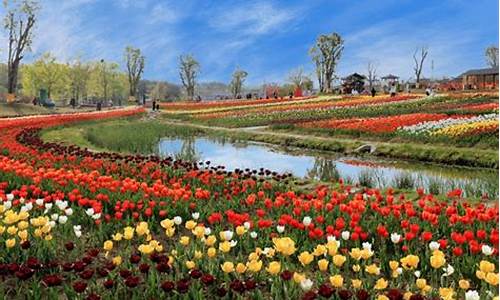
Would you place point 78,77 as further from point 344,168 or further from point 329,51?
point 344,168

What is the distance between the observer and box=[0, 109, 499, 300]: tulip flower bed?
370 cm

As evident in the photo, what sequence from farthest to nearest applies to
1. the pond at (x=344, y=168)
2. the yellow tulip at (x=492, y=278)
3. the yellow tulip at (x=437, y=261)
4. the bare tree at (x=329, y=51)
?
the bare tree at (x=329, y=51) → the pond at (x=344, y=168) → the yellow tulip at (x=437, y=261) → the yellow tulip at (x=492, y=278)

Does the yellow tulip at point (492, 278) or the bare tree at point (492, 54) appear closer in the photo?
the yellow tulip at point (492, 278)

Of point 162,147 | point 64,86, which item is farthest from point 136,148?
point 64,86

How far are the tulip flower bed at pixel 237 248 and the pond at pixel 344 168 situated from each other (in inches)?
82.3

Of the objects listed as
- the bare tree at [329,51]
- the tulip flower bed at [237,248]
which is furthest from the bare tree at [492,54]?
the tulip flower bed at [237,248]

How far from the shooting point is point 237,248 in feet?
16.7

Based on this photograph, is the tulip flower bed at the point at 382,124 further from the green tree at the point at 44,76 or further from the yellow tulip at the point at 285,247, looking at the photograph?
the green tree at the point at 44,76

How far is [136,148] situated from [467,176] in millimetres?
10604

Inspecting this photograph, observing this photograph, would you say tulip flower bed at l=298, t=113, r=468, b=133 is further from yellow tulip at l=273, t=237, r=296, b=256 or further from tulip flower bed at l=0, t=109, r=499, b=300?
yellow tulip at l=273, t=237, r=296, b=256

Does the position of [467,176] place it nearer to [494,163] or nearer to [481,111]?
[494,163]

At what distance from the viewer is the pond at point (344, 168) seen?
1055 centimetres

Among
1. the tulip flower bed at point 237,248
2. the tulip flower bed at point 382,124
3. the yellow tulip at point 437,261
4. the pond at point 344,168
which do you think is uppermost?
the tulip flower bed at point 382,124

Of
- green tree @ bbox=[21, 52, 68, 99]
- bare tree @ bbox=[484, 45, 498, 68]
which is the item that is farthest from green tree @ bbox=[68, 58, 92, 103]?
bare tree @ bbox=[484, 45, 498, 68]
